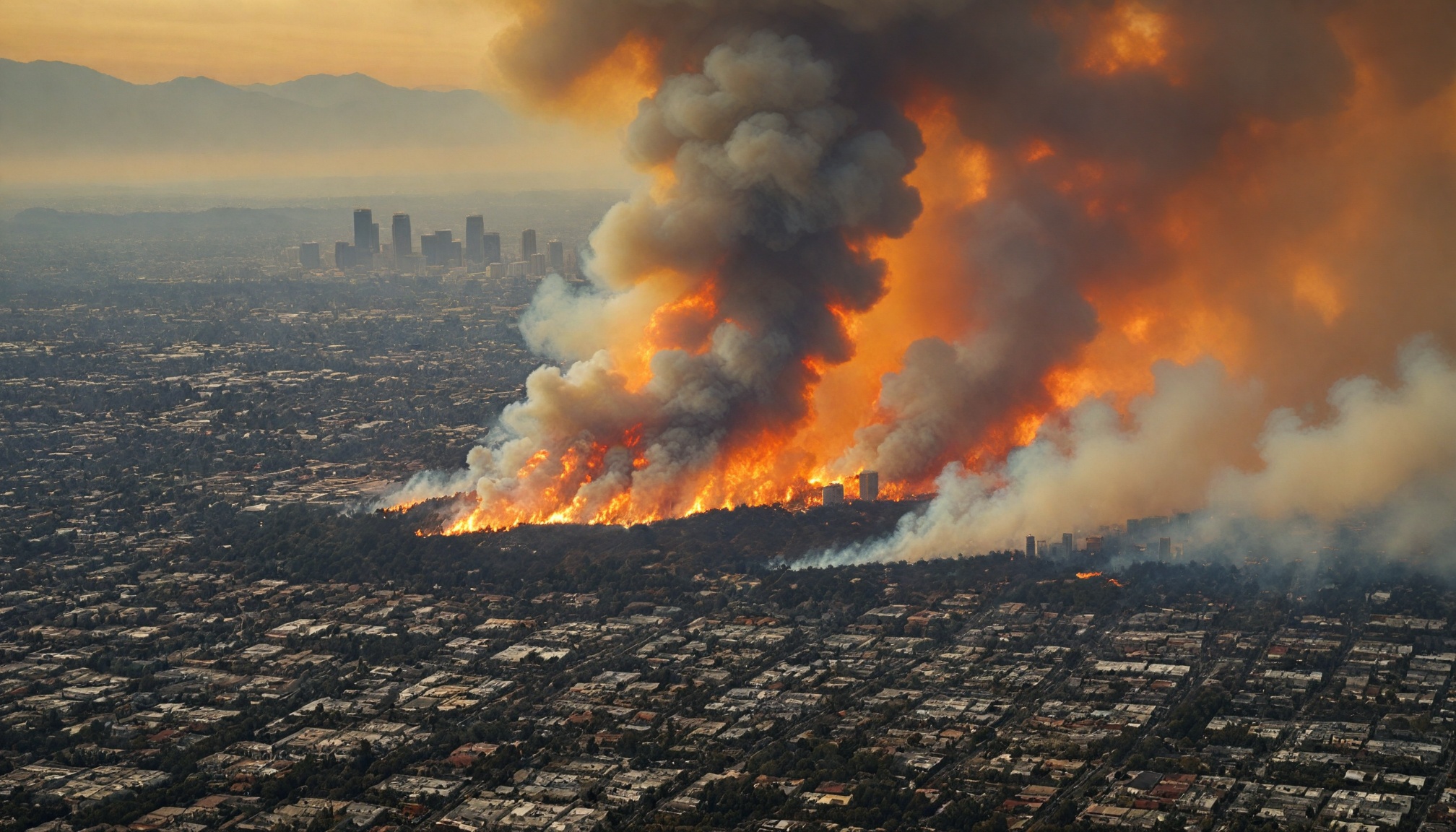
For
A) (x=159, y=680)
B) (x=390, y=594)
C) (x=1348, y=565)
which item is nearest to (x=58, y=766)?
(x=159, y=680)

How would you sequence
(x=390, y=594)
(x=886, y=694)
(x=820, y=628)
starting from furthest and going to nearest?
1. (x=390, y=594)
2. (x=820, y=628)
3. (x=886, y=694)

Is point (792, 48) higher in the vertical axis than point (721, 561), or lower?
higher

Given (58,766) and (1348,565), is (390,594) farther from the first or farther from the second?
(1348,565)

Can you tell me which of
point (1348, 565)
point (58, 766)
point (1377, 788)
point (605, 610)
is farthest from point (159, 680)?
point (1348, 565)

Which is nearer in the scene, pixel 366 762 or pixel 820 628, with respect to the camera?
pixel 366 762

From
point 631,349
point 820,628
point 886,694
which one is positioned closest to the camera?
point 886,694

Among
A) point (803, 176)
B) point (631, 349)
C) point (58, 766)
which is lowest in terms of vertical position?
point (58, 766)
